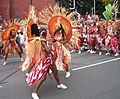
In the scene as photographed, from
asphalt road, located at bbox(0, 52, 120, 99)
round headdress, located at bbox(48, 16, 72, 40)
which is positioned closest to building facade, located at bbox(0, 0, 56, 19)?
asphalt road, located at bbox(0, 52, 120, 99)

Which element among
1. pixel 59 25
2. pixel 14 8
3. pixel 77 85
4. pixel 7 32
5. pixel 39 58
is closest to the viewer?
pixel 39 58

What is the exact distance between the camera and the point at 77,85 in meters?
7.75

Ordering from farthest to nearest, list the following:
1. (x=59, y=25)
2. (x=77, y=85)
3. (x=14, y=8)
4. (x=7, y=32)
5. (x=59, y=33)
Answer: (x=14, y=8) < (x=7, y=32) < (x=59, y=33) < (x=59, y=25) < (x=77, y=85)

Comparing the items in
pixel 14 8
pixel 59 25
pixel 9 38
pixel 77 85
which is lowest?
pixel 77 85

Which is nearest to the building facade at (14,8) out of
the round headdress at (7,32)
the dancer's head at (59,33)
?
the round headdress at (7,32)

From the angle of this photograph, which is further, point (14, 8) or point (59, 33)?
point (14, 8)

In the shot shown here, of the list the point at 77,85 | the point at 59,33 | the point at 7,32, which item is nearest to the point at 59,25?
the point at 59,33

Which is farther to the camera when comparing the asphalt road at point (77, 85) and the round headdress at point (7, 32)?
the round headdress at point (7, 32)

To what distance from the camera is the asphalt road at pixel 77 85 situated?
6738 mm

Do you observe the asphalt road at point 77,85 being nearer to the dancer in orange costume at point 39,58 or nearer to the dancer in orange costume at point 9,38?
the dancer in orange costume at point 39,58

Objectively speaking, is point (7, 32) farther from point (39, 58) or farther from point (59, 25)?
point (39, 58)

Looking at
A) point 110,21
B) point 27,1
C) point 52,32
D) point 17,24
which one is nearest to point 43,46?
point 52,32

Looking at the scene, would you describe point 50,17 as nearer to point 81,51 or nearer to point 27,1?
point 81,51

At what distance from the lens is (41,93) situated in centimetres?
690
